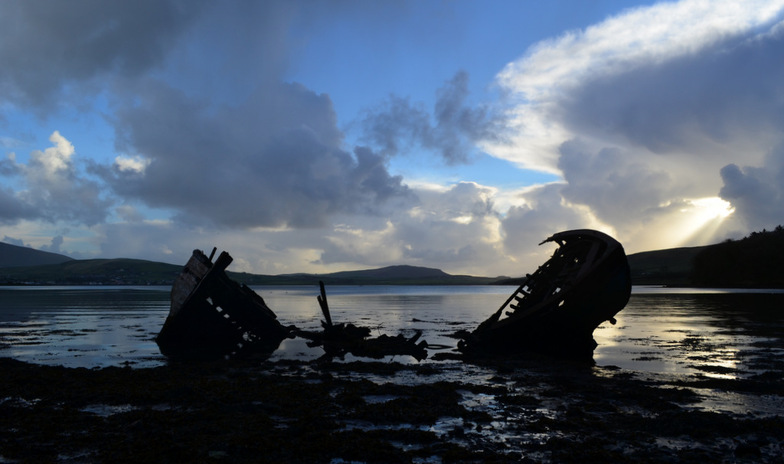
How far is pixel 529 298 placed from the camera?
930 inches

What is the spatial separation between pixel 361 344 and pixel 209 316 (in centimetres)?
750

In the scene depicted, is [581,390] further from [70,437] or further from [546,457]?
[70,437]

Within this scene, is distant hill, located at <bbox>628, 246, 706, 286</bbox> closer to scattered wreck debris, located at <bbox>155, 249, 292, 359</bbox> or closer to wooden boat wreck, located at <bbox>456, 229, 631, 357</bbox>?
wooden boat wreck, located at <bbox>456, 229, 631, 357</bbox>

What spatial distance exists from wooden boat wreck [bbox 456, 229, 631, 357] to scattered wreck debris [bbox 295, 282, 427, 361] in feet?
6.90

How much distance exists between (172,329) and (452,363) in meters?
13.1

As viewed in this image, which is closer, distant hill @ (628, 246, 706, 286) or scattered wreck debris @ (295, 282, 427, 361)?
scattered wreck debris @ (295, 282, 427, 361)

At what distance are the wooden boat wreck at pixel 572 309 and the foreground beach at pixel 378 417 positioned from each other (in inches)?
149

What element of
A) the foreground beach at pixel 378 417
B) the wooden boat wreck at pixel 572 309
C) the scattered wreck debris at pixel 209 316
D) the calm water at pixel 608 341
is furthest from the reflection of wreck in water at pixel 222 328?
the foreground beach at pixel 378 417

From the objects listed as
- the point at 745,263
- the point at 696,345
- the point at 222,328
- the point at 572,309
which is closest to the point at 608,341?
the point at 696,345

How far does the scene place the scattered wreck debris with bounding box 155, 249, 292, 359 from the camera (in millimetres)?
22703

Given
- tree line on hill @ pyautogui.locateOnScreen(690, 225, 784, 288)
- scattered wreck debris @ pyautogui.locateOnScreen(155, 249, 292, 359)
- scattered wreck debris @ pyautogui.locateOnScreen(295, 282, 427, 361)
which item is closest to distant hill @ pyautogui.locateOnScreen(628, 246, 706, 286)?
tree line on hill @ pyautogui.locateOnScreen(690, 225, 784, 288)

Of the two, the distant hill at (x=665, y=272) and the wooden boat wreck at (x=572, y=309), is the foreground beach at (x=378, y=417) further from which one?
the distant hill at (x=665, y=272)

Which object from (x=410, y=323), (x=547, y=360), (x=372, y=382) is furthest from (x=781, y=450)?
(x=410, y=323)

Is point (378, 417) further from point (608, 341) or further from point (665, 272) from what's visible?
point (665, 272)
